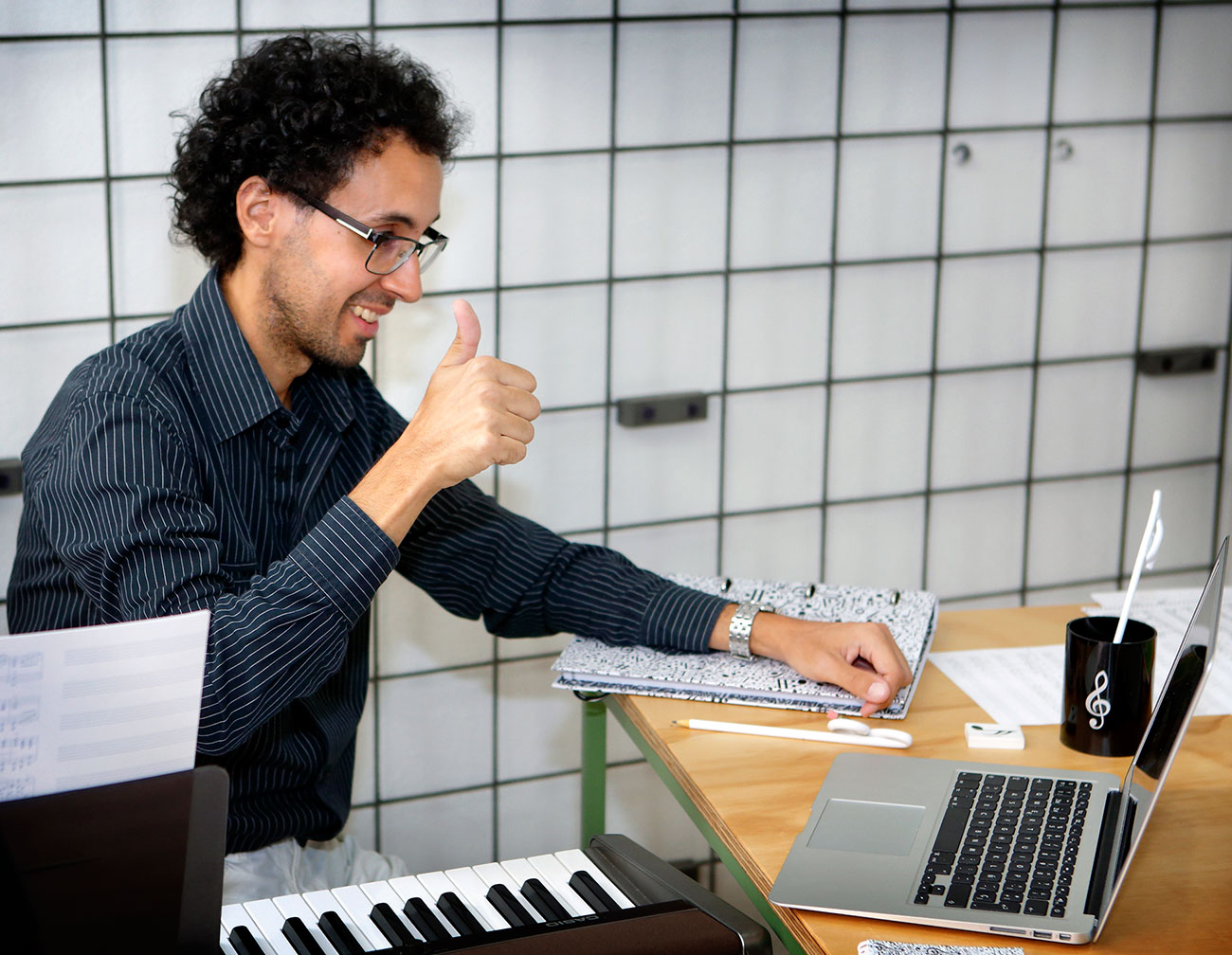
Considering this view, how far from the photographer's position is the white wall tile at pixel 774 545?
2.37m

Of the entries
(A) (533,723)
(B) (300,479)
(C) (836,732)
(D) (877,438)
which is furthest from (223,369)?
(D) (877,438)

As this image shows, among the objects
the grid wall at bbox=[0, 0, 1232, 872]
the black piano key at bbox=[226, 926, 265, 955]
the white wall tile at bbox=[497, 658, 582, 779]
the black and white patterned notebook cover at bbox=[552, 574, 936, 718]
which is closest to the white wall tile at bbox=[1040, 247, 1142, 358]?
the grid wall at bbox=[0, 0, 1232, 872]

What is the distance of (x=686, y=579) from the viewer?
1756 millimetres

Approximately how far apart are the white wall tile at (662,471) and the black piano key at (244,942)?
122 cm

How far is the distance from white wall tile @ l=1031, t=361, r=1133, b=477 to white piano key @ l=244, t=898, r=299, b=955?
1.80 metres

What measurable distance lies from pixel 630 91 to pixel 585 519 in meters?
0.70

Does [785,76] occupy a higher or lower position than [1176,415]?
higher

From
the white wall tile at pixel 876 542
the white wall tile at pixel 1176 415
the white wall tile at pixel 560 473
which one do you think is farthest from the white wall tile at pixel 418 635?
the white wall tile at pixel 1176 415

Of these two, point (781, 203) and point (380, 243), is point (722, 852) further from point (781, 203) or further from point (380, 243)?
point (781, 203)

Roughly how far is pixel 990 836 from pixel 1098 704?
0.82 ft

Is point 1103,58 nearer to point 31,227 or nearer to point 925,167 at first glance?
point 925,167

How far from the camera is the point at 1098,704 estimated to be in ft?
4.41

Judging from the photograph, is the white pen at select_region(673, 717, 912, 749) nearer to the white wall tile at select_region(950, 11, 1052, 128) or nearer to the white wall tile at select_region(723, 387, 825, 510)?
the white wall tile at select_region(723, 387, 825, 510)

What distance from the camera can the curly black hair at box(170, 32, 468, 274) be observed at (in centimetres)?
158
